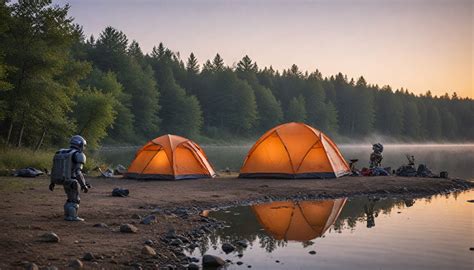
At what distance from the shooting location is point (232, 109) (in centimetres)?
→ 10256

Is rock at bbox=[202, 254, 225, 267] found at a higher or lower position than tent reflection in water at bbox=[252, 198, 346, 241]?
lower

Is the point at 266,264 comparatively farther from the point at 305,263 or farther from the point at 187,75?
the point at 187,75

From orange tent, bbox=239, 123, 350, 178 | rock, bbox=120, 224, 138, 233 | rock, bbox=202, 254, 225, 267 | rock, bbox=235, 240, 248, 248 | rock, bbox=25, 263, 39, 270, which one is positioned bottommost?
rock, bbox=25, 263, 39, 270

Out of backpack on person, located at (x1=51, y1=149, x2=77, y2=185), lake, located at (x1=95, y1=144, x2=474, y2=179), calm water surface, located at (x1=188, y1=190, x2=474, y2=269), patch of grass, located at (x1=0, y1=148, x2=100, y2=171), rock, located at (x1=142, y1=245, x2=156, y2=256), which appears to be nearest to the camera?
rock, located at (x1=142, y1=245, x2=156, y2=256)

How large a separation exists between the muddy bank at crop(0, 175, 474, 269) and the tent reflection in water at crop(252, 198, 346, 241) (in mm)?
1389

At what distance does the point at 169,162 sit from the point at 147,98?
60.0 metres

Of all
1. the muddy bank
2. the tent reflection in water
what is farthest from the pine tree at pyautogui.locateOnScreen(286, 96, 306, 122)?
the tent reflection in water

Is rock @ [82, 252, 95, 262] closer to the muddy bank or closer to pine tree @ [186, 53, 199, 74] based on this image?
the muddy bank

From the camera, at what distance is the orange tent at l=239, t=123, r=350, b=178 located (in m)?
25.4

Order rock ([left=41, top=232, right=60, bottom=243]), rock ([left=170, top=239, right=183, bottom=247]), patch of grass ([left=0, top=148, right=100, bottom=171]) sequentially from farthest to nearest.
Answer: patch of grass ([left=0, top=148, right=100, bottom=171]) → rock ([left=170, top=239, right=183, bottom=247]) → rock ([left=41, top=232, right=60, bottom=243])

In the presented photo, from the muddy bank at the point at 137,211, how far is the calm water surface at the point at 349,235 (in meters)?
1.10

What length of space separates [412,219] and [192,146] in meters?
13.3

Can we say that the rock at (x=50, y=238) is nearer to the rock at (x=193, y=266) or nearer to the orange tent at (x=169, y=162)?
the rock at (x=193, y=266)

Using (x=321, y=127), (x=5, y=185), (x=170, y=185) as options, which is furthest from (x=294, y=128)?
(x=321, y=127)
